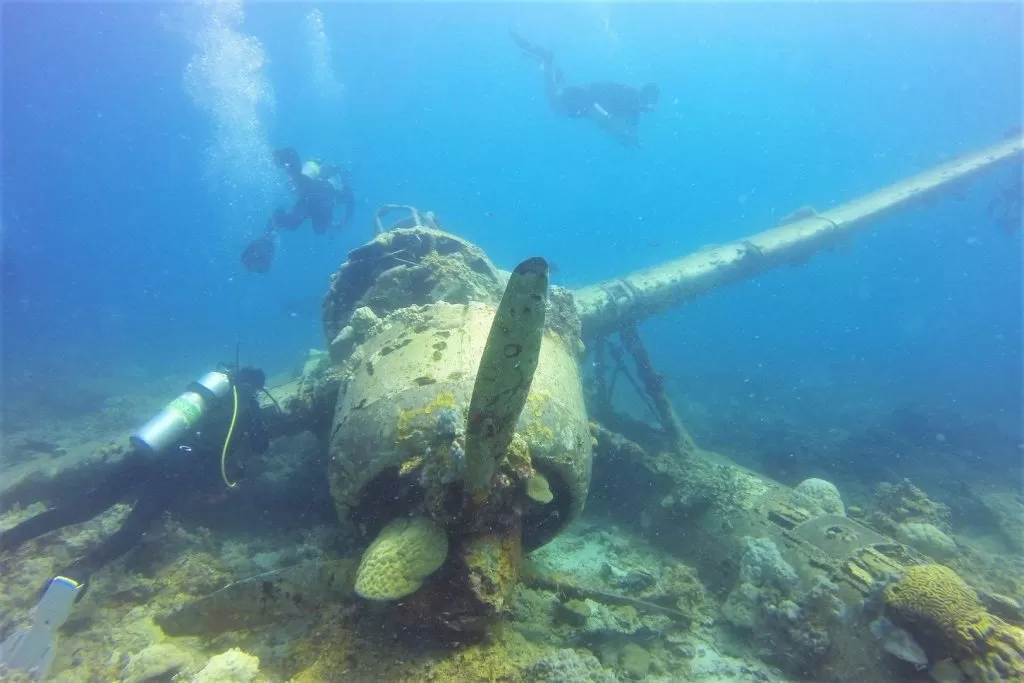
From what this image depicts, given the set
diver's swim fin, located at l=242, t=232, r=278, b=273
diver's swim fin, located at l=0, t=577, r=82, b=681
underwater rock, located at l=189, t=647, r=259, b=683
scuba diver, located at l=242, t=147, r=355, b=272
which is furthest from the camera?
diver's swim fin, located at l=242, t=232, r=278, b=273

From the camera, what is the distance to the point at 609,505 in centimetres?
669

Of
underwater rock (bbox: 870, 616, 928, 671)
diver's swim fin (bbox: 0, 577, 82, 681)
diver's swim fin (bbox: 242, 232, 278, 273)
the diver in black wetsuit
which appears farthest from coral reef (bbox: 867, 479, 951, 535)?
diver's swim fin (bbox: 242, 232, 278, 273)

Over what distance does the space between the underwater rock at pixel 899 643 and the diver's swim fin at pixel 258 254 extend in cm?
1916

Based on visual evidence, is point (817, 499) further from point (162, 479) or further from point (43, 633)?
point (162, 479)

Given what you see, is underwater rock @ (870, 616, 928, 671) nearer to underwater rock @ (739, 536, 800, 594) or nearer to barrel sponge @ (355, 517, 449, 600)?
underwater rock @ (739, 536, 800, 594)

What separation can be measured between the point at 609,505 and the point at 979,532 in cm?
848

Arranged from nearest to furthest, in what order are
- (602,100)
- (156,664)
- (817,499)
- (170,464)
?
(156,664) → (817,499) → (170,464) → (602,100)

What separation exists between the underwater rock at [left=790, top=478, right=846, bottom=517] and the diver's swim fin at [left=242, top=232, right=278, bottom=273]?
18.1 metres

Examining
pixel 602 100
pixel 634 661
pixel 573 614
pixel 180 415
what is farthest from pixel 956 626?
pixel 602 100

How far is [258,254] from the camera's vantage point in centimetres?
1725

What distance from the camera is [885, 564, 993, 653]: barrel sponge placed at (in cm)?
329

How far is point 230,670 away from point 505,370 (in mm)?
2339

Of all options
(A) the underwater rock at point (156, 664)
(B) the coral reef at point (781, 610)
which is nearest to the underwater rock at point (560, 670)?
(B) the coral reef at point (781, 610)

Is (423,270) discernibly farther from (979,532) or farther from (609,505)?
(979,532)
